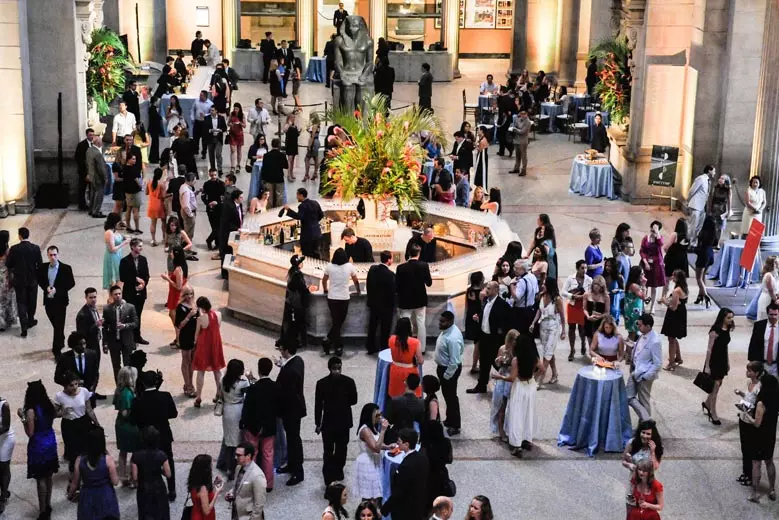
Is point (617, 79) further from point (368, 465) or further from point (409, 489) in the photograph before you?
point (409, 489)

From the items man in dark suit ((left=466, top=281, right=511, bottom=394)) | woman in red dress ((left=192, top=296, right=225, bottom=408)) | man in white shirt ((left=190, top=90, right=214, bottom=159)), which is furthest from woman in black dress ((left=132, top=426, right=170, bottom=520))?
man in white shirt ((left=190, top=90, right=214, bottom=159))

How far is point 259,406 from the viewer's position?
38.4ft

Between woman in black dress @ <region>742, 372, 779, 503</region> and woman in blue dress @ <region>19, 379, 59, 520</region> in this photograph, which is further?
woman in black dress @ <region>742, 372, 779, 503</region>

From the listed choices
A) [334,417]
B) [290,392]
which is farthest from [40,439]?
[334,417]

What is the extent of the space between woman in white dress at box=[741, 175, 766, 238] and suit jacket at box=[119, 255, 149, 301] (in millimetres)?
8504

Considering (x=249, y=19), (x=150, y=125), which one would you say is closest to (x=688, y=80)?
(x=150, y=125)

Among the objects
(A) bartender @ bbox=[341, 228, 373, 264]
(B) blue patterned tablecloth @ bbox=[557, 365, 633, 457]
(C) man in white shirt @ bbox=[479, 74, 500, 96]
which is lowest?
(B) blue patterned tablecloth @ bbox=[557, 365, 633, 457]

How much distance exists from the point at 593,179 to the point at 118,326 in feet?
41.4

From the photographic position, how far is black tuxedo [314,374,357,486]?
467 inches

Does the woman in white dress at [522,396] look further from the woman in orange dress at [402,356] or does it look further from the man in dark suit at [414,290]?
the man in dark suit at [414,290]

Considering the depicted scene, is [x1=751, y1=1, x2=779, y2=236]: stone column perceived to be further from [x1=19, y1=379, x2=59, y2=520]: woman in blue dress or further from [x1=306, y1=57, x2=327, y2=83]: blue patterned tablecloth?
[x1=306, y1=57, x2=327, y2=83]: blue patterned tablecloth

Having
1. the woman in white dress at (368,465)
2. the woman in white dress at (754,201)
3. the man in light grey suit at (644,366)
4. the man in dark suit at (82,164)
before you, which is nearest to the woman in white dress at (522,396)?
the man in light grey suit at (644,366)

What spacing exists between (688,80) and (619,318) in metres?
7.59

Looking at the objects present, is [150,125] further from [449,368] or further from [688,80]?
[449,368]
